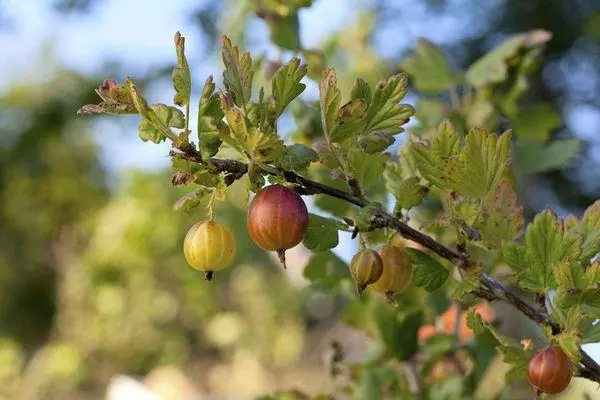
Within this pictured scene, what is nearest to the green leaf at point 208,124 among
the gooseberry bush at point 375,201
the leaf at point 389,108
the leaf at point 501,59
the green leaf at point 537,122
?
the gooseberry bush at point 375,201

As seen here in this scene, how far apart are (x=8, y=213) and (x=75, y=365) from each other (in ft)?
6.29

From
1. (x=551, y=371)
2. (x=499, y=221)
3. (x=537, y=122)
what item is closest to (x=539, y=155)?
(x=537, y=122)

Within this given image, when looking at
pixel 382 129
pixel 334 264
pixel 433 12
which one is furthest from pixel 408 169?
pixel 433 12

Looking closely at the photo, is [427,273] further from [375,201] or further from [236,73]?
[236,73]

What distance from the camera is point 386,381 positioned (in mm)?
771

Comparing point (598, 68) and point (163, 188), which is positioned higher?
point (598, 68)

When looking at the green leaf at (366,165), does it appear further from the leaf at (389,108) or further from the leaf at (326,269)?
the leaf at (326,269)

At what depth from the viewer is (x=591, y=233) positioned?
48cm

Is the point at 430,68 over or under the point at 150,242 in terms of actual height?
over

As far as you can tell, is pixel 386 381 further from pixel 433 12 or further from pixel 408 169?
pixel 433 12

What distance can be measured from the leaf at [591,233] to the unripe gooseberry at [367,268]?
0.13m

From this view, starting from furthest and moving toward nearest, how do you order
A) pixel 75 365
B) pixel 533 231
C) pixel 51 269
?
pixel 51 269
pixel 75 365
pixel 533 231

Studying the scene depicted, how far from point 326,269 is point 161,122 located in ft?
1.16

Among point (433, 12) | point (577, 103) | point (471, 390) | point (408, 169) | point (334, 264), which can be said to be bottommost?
point (577, 103)
